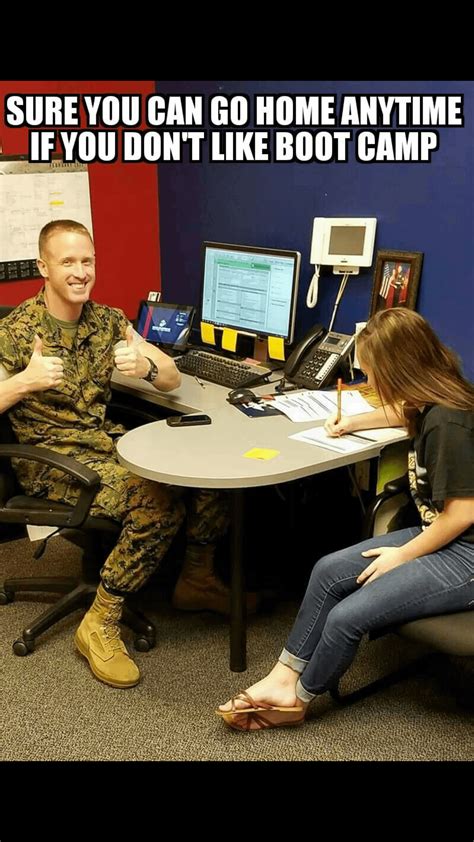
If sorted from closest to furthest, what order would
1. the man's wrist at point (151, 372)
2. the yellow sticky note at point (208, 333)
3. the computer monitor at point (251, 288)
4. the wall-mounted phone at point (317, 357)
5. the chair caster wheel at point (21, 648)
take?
the chair caster wheel at point (21, 648) < the man's wrist at point (151, 372) < the wall-mounted phone at point (317, 357) < the computer monitor at point (251, 288) < the yellow sticky note at point (208, 333)

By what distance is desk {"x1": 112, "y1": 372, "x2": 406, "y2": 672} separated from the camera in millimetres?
2131

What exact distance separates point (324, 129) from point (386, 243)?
1.60 ft

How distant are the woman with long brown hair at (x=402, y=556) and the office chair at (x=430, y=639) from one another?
0.03m

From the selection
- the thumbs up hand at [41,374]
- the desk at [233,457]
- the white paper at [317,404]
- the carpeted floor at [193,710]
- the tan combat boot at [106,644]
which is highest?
the thumbs up hand at [41,374]

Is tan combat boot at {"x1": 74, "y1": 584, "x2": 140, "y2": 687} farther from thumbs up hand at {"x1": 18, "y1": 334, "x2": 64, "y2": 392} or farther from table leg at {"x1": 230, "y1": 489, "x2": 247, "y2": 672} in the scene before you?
thumbs up hand at {"x1": 18, "y1": 334, "x2": 64, "y2": 392}

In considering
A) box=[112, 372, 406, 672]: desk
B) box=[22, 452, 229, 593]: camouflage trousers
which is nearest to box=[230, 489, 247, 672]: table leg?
box=[112, 372, 406, 672]: desk

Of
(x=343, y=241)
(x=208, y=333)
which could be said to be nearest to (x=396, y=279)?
(x=343, y=241)

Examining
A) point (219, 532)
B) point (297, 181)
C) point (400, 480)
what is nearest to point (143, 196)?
point (297, 181)

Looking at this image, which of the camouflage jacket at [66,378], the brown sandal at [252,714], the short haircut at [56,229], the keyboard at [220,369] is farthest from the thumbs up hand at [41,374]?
the brown sandal at [252,714]

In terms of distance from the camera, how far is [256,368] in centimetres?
310

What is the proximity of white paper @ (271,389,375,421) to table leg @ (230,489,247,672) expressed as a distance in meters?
0.37

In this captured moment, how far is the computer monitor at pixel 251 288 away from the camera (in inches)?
118

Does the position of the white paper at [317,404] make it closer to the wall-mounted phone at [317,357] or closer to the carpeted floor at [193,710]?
the wall-mounted phone at [317,357]

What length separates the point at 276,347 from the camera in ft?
10.1
